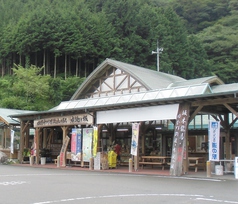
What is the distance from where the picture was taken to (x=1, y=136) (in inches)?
1025

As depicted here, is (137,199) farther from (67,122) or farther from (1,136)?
(1,136)

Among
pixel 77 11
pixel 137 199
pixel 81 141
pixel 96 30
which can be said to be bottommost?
pixel 137 199

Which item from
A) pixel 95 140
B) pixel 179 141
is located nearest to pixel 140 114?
pixel 179 141

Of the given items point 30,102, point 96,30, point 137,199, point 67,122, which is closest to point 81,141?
point 67,122

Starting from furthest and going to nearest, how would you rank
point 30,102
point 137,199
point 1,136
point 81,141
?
point 30,102
point 1,136
point 81,141
point 137,199

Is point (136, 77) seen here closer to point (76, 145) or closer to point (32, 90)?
point (76, 145)

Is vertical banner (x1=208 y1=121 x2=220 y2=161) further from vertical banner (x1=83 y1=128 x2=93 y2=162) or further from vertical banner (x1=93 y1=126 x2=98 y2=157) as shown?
vertical banner (x1=83 y1=128 x2=93 y2=162)

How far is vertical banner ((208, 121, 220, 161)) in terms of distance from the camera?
549 inches

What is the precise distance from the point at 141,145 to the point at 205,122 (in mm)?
4093

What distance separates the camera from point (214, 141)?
14.0 meters

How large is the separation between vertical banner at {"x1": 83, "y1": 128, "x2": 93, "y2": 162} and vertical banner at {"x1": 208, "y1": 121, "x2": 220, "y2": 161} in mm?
6926

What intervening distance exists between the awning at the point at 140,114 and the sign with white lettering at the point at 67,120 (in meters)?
0.72

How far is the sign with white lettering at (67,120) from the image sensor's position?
18781mm

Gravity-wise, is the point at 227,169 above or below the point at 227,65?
below
